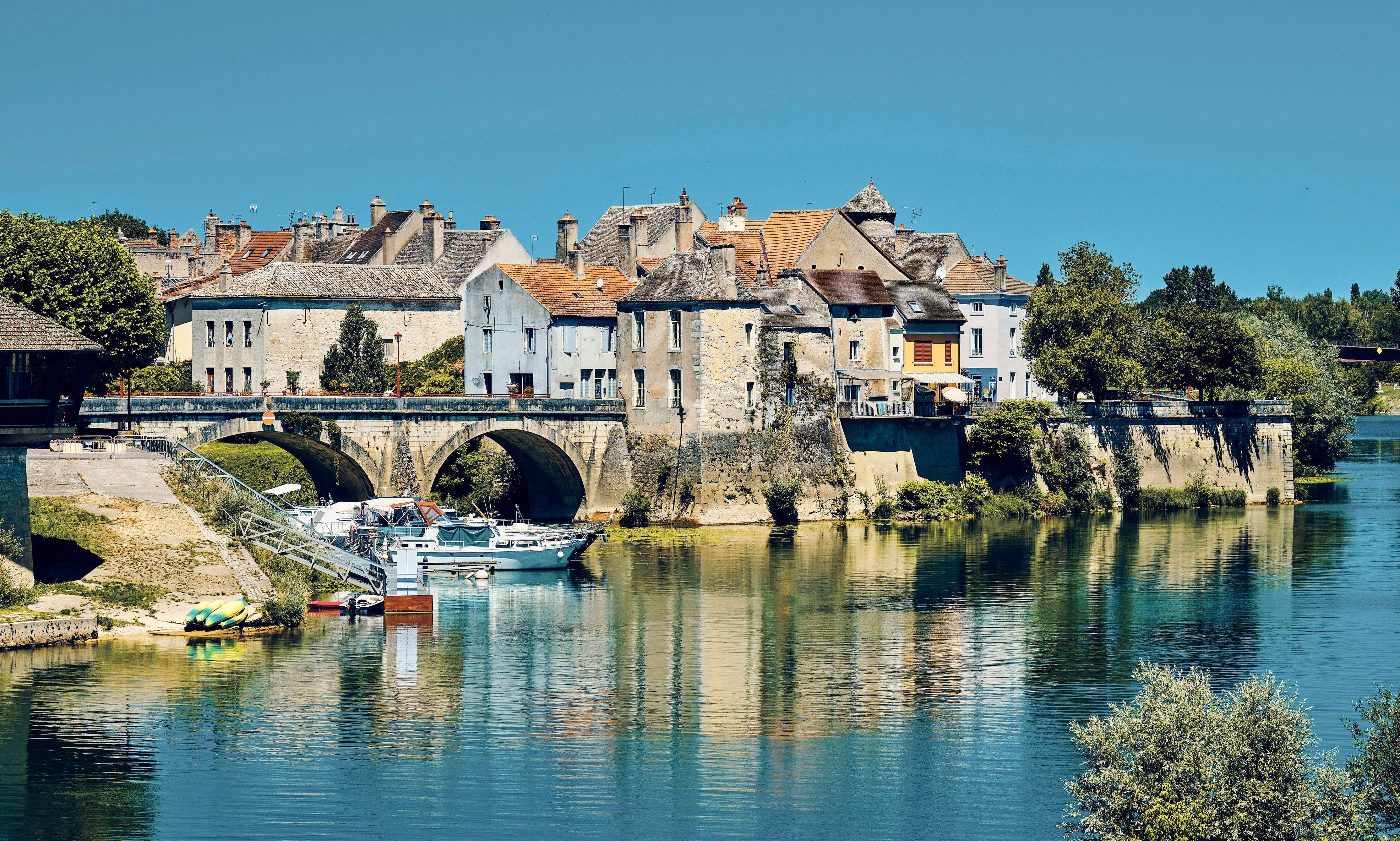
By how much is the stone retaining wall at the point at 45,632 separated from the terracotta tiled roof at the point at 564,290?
46210mm

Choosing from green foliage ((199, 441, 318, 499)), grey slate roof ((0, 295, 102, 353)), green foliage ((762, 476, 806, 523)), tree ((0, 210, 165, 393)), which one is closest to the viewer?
grey slate roof ((0, 295, 102, 353))

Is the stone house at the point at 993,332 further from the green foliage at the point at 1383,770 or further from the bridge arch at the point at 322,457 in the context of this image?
the green foliage at the point at 1383,770

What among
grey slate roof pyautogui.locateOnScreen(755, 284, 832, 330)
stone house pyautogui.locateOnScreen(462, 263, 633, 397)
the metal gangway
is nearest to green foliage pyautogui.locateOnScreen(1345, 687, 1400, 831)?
the metal gangway

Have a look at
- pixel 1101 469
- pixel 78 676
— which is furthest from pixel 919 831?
pixel 1101 469

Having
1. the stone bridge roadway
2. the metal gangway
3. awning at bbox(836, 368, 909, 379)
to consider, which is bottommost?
the metal gangway

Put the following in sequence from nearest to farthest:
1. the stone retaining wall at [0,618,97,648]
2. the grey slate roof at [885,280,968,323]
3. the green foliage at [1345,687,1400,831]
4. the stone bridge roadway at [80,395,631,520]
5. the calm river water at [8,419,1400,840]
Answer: the green foliage at [1345,687,1400,831] → the calm river water at [8,419,1400,840] → the stone retaining wall at [0,618,97,648] → the stone bridge roadway at [80,395,631,520] → the grey slate roof at [885,280,968,323]

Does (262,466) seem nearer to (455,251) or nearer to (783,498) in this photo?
(783,498)

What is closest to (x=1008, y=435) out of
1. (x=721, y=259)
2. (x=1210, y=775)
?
(x=721, y=259)

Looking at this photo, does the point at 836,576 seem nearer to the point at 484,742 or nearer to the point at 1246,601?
the point at 1246,601

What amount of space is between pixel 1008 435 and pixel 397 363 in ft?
123

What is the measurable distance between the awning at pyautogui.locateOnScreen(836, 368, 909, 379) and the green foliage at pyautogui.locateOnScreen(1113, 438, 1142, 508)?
637 inches

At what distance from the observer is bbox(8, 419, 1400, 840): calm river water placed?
4031cm

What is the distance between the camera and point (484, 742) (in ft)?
152

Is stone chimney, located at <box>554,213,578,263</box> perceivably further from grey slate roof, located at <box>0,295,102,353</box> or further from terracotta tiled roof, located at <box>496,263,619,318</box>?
grey slate roof, located at <box>0,295,102,353</box>
